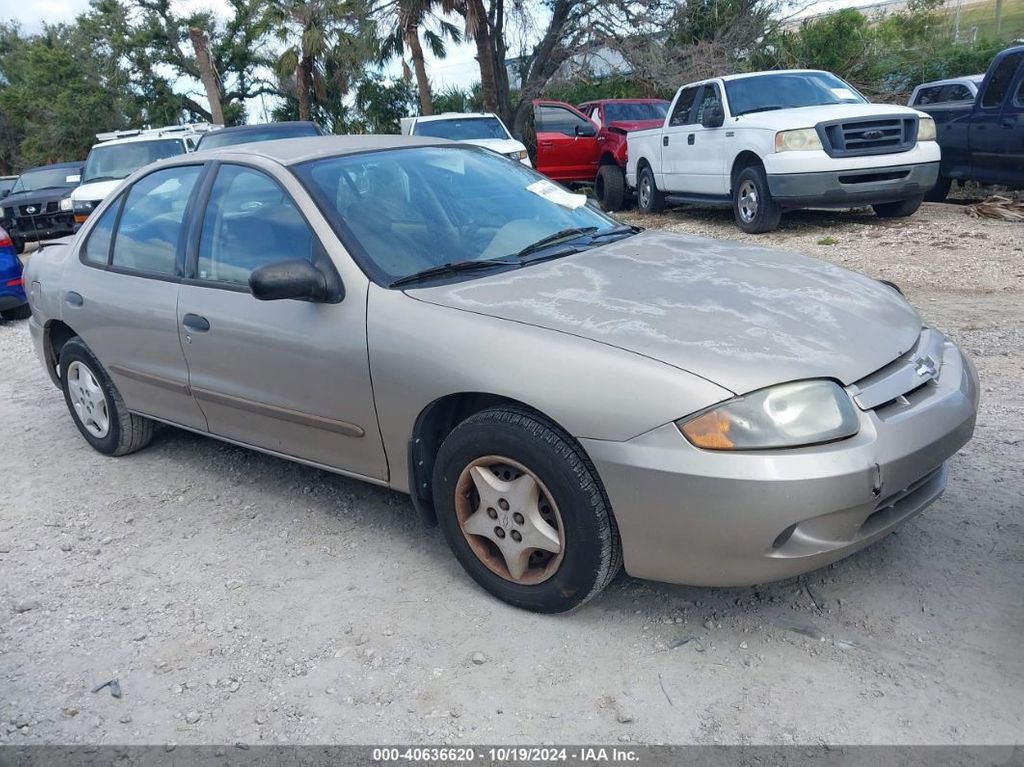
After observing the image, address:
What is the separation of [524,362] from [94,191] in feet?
41.0

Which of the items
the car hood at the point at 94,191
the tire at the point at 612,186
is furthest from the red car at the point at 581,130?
the car hood at the point at 94,191

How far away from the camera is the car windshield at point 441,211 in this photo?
3500 millimetres

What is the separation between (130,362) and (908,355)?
348 centimetres

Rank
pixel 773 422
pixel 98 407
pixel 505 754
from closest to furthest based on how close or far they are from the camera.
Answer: pixel 505 754, pixel 773 422, pixel 98 407

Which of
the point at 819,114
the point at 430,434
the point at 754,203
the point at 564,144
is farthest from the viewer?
the point at 564,144

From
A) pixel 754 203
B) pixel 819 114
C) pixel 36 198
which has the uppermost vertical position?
pixel 819 114

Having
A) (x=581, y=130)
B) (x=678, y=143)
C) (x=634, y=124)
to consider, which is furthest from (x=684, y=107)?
(x=581, y=130)

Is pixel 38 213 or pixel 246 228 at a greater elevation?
pixel 246 228

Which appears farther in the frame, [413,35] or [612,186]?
[413,35]

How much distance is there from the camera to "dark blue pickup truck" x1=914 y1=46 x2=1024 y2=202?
32.7 ft

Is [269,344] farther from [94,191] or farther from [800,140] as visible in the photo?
[94,191]

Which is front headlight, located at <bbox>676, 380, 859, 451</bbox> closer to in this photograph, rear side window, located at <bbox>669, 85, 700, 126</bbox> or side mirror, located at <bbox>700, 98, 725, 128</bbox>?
side mirror, located at <bbox>700, 98, 725, 128</bbox>

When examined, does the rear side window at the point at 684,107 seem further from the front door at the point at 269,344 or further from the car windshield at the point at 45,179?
the car windshield at the point at 45,179

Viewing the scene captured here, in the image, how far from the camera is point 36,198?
55.5ft
